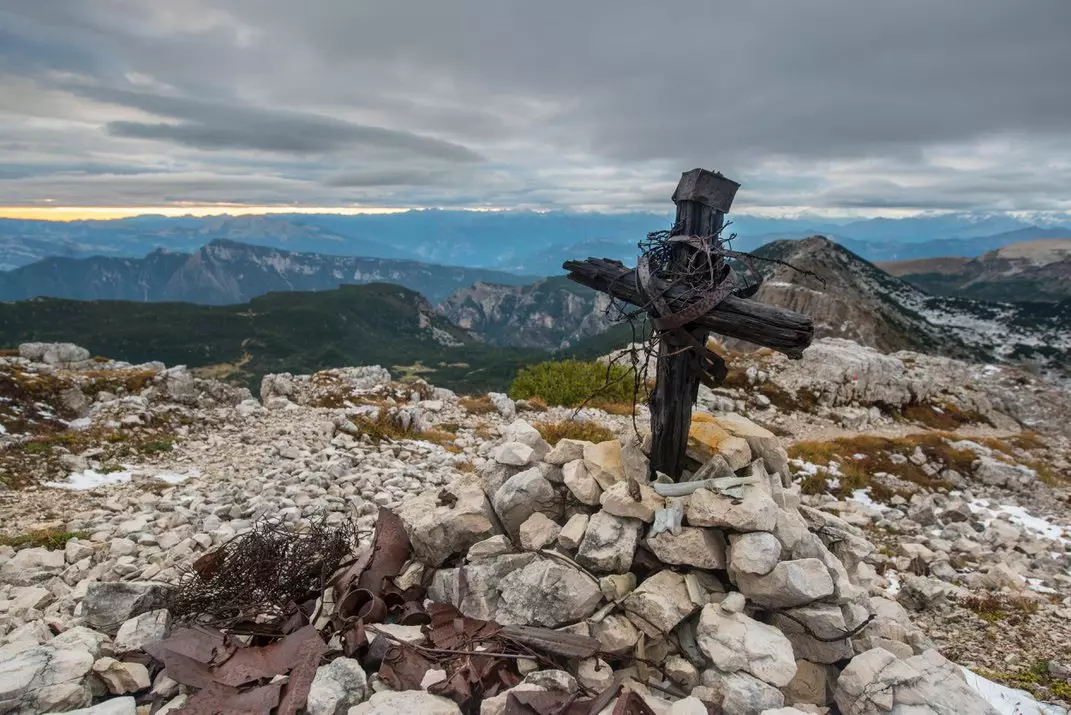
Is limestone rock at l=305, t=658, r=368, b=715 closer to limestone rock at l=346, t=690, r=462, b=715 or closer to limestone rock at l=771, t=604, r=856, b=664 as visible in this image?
limestone rock at l=346, t=690, r=462, b=715

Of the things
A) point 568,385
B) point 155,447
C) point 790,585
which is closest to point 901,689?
point 790,585

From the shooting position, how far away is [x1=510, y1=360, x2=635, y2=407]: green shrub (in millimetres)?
23469

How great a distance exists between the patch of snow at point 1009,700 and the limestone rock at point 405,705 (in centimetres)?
589

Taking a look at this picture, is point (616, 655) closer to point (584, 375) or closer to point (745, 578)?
point (745, 578)

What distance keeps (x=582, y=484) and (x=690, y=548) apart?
5.27 feet

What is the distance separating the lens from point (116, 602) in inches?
227

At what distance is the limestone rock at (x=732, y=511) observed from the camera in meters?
5.69

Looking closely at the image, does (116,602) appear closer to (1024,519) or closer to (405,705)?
(405,705)

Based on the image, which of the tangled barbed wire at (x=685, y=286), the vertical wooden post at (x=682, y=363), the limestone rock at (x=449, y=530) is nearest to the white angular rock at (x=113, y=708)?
the limestone rock at (x=449, y=530)

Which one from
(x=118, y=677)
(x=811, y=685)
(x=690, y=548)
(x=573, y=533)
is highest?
(x=690, y=548)

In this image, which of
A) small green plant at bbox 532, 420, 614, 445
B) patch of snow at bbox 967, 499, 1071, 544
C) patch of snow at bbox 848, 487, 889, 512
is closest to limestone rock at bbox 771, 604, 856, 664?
small green plant at bbox 532, 420, 614, 445

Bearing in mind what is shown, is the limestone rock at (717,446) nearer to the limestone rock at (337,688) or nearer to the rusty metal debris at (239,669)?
the limestone rock at (337,688)

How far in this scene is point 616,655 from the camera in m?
5.26

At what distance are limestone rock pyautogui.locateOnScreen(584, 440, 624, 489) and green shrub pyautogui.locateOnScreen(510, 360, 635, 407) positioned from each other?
1524cm
